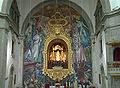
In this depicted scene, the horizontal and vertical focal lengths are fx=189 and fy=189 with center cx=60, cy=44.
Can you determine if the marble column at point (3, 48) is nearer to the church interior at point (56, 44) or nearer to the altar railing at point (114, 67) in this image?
the church interior at point (56, 44)

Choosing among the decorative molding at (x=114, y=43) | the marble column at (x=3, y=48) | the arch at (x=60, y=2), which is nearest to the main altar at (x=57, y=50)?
the arch at (x=60, y=2)

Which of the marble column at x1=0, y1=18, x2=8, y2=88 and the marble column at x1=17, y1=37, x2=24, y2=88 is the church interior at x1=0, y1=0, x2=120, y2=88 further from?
the marble column at x1=0, y1=18, x2=8, y2=88

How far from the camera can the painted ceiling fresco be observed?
17969 mm

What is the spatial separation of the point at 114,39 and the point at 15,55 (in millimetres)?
9181

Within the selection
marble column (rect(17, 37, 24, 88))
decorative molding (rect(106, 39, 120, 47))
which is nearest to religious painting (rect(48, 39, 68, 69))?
marble column (rect(17, 37, 24, 88))

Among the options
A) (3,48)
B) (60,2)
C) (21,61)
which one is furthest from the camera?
(60,2)

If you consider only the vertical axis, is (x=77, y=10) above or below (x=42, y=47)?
above

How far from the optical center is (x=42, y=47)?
18797 mm

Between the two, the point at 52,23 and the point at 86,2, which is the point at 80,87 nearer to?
the point at 52,23

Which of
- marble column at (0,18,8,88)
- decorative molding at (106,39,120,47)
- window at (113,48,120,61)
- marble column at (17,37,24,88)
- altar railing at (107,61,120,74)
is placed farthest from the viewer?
marble column at (17,37,24,88)

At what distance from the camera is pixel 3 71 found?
39.7ft

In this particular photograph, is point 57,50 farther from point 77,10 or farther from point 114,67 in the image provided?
point 114,67

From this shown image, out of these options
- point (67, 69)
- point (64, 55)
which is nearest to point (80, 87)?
point (67, 69)

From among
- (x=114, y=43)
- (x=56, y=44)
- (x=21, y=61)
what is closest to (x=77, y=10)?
(x=56, y=44)
